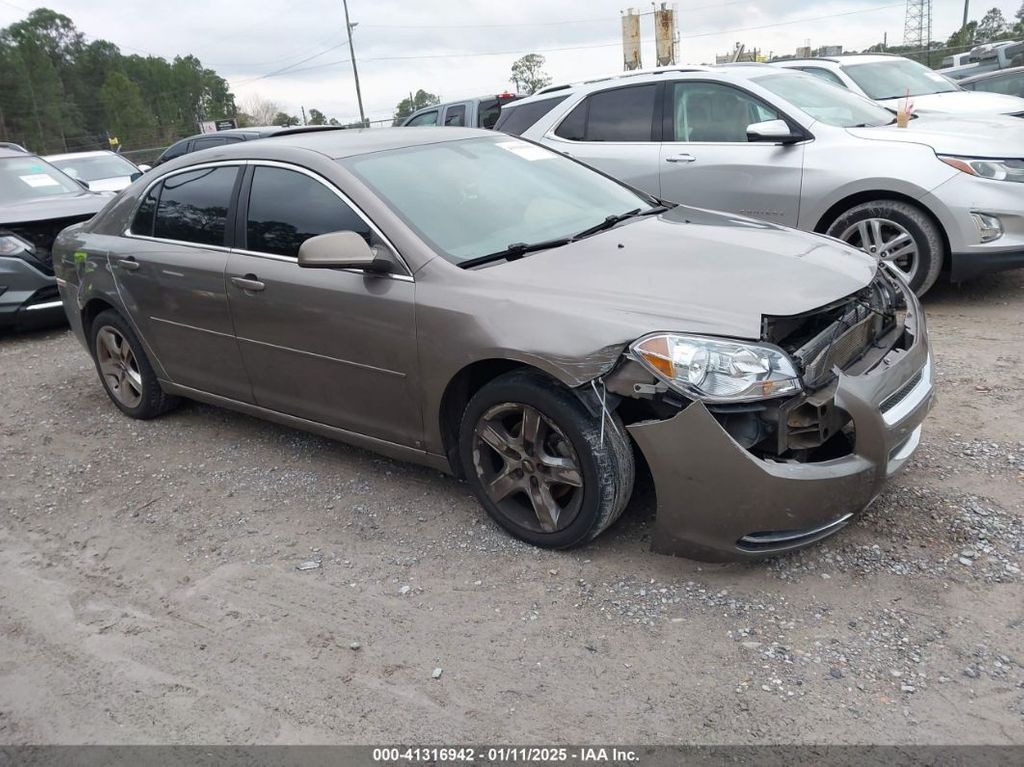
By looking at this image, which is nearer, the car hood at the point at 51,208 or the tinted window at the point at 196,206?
the tinted window at the point at 196,206

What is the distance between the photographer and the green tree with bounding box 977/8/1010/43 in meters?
47.2

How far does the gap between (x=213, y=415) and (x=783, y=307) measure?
378 centimetres

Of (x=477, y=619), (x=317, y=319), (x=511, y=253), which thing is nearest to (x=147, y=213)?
(x=317, y=319)

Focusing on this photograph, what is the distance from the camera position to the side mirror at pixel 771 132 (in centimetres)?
601

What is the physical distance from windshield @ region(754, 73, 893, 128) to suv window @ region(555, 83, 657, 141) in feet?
3.04

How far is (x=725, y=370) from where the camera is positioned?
2.85 m

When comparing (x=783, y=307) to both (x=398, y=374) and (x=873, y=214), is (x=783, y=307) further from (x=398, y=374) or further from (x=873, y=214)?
(x=873, y=214)

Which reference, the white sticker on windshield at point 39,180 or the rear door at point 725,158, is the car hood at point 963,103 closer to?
the rear door at point 725,158

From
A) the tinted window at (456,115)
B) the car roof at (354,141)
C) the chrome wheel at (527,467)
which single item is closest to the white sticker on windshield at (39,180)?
the car roof at (354,141)

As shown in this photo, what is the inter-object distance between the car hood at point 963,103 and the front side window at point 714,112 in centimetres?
242

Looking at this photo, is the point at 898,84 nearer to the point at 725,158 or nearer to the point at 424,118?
the point at 725,158

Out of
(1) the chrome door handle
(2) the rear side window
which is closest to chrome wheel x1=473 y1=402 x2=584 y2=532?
(1) the chrome door handle

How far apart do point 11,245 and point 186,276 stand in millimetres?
4044

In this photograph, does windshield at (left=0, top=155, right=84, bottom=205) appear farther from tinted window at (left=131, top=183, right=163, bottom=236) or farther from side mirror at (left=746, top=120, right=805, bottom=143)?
side mirror at (left=746, top=120, right=805, bottom=143)
